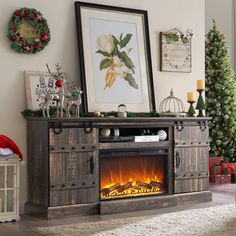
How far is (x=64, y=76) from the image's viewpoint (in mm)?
6133

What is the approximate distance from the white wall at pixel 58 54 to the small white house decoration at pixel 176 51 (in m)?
0.07

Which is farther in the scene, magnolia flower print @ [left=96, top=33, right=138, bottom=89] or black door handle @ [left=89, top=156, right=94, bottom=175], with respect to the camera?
magnolia flower print @ [left=96, top=33, right=138, bottom=89]

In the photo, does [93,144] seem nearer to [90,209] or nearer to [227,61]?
[90,209]

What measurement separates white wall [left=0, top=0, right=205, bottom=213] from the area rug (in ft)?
3.56

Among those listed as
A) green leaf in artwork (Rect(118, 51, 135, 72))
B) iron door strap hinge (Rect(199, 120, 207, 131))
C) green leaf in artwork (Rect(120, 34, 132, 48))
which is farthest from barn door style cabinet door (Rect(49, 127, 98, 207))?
iron door strap hinge (Rect(199, 120, 207, 131))

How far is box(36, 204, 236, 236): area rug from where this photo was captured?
4.79 metres

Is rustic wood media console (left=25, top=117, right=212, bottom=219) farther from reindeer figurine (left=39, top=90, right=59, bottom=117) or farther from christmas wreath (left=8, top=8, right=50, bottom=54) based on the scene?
christmas wreath (left=8, top=8, right=50, bottom=54)

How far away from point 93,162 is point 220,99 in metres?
3.55

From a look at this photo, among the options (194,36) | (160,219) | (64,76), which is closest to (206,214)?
(160,219)

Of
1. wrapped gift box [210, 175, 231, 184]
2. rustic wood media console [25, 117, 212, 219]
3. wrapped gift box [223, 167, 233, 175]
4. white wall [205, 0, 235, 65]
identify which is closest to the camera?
rustic wood media console [25, 117, 212, 219]

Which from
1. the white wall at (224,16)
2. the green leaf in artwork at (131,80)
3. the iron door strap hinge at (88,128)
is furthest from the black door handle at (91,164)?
the white wall at (224,16)

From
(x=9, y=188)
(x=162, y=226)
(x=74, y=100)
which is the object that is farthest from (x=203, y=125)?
(x=9, y=188)

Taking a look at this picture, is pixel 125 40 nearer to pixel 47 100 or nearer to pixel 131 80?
pixel 131 80

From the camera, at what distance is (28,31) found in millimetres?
5898
